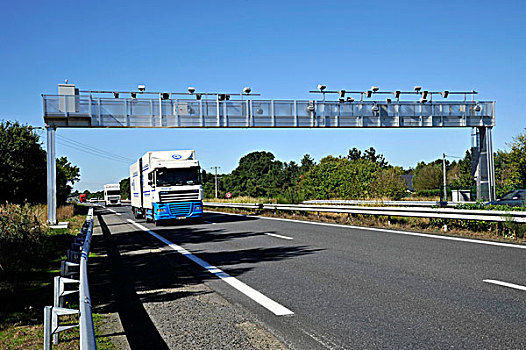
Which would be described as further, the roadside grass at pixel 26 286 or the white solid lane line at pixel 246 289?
Result: the white solid lane line at pixel 246 289

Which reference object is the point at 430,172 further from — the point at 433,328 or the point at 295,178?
the point at 433,328

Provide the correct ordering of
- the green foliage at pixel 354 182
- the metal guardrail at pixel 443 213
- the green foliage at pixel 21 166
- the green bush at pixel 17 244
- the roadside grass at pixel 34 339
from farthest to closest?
1. the green foliage at pixel 354 182
2. the green foliage at pixel 21 166
3. the metal guardrail at pixel 443 213
4. the green bush at pixel 17 244
5. the roadside grass at pixel 34 339

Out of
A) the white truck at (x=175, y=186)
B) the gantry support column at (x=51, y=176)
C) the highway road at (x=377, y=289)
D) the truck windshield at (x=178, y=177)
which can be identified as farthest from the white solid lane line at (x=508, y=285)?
the gantry support column at (x=51, y=176)

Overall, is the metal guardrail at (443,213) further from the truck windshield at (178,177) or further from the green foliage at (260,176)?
the green foliage at (260,176)

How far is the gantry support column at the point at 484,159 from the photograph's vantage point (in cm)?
3409

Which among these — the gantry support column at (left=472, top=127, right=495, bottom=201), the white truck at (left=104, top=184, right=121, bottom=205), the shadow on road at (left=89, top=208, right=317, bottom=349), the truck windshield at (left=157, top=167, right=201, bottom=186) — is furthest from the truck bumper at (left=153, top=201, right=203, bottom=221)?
the white truck at (left=104, top=184, right=121, bottom=205)

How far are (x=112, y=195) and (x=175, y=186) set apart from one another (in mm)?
54242

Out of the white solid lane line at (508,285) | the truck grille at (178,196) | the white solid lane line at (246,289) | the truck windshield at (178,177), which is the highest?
the truck windshield at (178,177)

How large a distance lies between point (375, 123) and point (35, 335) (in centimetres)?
2935

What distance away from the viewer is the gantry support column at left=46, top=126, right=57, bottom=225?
2502 centimetres

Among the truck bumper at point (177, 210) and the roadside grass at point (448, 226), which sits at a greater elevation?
the truck bumper at point (177, 210)

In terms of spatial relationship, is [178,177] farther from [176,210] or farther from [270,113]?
[270,113]

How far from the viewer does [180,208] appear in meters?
24.1

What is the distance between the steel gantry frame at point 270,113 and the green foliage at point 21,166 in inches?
191
